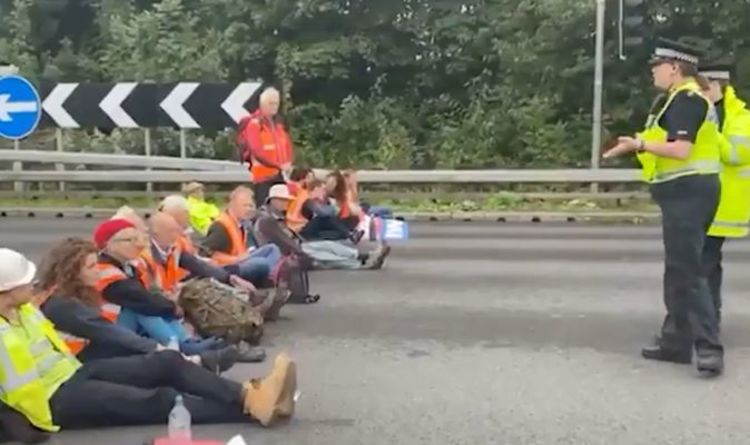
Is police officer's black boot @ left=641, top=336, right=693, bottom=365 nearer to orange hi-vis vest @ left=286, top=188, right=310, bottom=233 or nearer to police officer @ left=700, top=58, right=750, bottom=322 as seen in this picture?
police officer @ left=700, top=58, right=750, bottom=322

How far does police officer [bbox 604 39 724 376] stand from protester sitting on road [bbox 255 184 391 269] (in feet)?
12.6

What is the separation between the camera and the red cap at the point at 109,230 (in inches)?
272

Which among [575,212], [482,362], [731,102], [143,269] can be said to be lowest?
[575,212]

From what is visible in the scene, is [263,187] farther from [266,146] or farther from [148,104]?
[148,104]

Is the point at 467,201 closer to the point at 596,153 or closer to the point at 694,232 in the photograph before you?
the point at 596,153

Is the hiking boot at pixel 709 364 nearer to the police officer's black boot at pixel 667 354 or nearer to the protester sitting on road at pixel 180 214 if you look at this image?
the police officer's black boot at pixel 667 354

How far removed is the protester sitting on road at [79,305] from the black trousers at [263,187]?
6162mm

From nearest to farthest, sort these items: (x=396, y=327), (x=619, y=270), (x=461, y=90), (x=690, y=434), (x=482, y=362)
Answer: (x=690, y=434) → (x=482, y=362) → (x=396, y=327) → (x=619, y=270) → (x=461, y=90)

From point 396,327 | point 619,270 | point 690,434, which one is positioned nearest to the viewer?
point 690,434

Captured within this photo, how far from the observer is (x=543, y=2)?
932 inches

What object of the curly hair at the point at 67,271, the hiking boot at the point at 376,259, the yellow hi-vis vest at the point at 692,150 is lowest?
the hiking boot at the point at 376,259

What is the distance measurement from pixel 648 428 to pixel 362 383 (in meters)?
1.83

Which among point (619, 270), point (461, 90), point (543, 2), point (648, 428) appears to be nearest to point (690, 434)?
point (648, 428)

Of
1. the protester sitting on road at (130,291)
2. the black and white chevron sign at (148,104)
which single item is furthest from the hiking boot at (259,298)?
the black and white chevron sign at (148,104)
